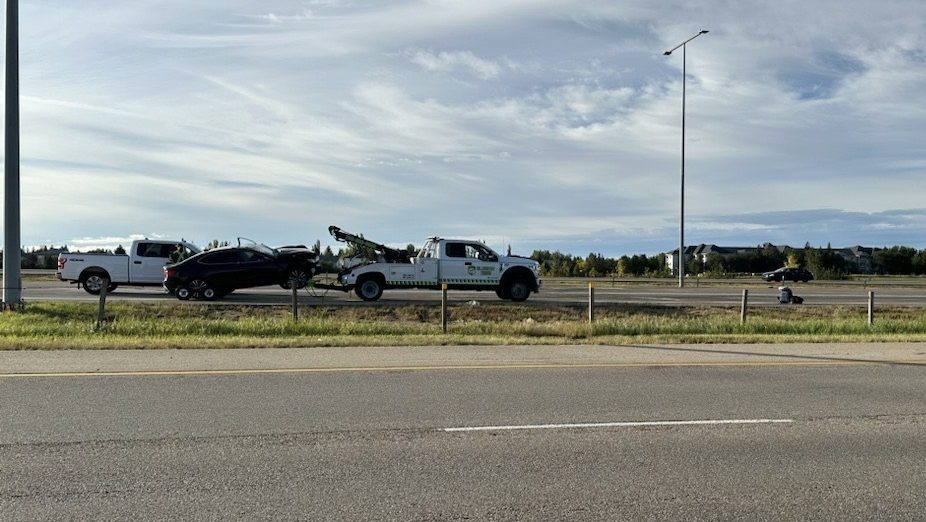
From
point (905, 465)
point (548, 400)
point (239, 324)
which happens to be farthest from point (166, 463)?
point (239, 324)

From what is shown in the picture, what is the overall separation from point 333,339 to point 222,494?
9.73m

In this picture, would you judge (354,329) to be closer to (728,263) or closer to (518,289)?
(518,289)

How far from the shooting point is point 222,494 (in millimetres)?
5094

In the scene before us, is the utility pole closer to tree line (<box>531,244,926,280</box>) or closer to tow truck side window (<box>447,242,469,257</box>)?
tow truck side window (<box>447,242,469,257</box>)

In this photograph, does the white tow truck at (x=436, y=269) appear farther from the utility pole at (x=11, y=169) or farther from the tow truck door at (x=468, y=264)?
the utility pole at (x=11, y=169)

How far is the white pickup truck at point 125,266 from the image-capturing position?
2641cm

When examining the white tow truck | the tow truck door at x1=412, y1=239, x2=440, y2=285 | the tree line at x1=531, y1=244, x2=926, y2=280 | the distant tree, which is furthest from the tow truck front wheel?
the distant tree

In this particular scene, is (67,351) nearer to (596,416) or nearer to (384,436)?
(384,436)

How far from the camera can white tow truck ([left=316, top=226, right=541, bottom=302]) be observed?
25.7 m

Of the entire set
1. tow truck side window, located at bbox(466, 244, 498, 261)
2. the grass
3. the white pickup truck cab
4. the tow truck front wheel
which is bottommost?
the grass

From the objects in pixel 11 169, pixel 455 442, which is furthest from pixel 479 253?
pixel 455 442

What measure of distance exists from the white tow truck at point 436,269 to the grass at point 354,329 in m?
2.27

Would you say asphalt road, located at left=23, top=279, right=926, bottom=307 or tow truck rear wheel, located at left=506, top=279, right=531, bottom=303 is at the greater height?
tow truck rear wheel, located at left=506, top=279, right=531, bottom=303

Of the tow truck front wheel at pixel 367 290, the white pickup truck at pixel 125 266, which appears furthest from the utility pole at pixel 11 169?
the tow truck front wheel at pixel 367 290
